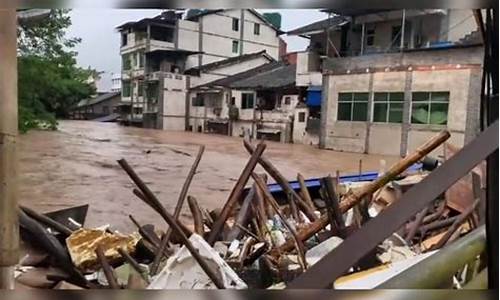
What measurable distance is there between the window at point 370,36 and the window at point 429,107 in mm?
1853

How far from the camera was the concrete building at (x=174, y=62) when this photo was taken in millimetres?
7465

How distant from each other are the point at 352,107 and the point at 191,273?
9.27 m

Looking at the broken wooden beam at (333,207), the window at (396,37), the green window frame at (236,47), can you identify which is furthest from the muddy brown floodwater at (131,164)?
the window at (396,37)

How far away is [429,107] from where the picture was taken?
27.9 ft

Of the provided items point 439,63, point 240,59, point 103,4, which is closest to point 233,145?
point 240,59

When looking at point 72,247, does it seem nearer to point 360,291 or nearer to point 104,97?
point 360,291

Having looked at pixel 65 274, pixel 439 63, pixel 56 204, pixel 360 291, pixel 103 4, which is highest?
pixel 439 63

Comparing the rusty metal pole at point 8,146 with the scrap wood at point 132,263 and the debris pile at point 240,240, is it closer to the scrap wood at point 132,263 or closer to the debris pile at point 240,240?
the debris pile at point 240,240

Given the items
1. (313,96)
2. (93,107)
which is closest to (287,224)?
(93,107)

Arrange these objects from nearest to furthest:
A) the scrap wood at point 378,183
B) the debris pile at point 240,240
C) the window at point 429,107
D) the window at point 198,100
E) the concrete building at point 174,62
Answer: the debris pile at point 240,240 → the scrap wood at point 378,183 → the concrete building at point 174,62 → the window at point 429,107 → the window at point 198,100

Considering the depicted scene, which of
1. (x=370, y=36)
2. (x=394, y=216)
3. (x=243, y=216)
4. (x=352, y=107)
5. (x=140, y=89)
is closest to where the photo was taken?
(x=394, y=216)

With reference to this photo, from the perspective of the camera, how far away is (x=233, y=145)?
9.27 m

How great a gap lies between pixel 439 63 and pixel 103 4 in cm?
878

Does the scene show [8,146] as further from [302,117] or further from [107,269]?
[302,117]
